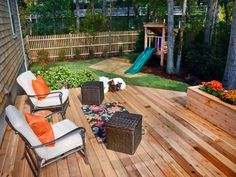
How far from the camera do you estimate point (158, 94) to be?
19.6 feet

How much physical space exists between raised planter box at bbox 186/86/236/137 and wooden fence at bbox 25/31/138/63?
8.06 m

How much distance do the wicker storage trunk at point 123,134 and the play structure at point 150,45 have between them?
17.5ft

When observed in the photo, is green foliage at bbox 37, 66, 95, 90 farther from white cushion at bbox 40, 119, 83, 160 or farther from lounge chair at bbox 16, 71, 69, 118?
white cushion at bbox 40, 119, 83, 160

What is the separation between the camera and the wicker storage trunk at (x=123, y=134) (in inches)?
128

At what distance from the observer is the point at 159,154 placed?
3385 mm

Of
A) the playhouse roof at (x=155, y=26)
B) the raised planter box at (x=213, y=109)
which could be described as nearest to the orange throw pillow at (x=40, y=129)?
the raised planter box at (x=213, y=109)

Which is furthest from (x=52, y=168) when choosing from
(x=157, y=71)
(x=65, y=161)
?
(x=157, y=71)

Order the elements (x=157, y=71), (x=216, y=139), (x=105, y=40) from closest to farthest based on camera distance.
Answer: (x=216, y=139), (x=157, y=71), (x=105, y=40)

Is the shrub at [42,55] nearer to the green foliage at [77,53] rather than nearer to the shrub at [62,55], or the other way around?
the shrub at [62,55]

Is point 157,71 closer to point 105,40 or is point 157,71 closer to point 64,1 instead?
point 105,40

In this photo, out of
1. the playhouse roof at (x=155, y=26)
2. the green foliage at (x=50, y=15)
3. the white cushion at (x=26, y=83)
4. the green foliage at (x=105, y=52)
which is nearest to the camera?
the white cushion at (x=26, y=83)

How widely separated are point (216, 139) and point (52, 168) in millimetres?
2752

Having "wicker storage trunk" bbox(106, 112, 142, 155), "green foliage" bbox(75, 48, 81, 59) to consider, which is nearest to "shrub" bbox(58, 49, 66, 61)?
"green foliage" bbox(75, 48, 81, 59)

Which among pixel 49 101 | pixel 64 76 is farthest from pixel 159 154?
pixel 64 76
